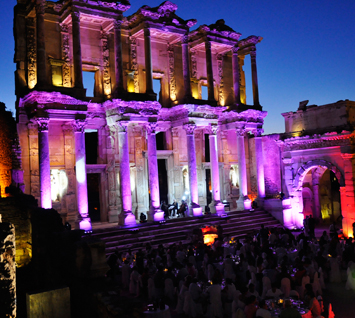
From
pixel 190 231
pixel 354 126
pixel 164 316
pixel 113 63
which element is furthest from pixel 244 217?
pixel 164 316

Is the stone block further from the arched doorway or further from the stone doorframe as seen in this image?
the arched doorway

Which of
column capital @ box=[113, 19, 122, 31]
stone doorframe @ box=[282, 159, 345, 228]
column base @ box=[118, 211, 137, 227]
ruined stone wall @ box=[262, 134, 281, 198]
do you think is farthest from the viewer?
ruined stone wall @ box=[262, 134, 281, 198]

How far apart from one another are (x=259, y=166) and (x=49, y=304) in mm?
22324

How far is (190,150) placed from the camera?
26250 mm

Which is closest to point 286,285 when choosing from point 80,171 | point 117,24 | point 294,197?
point 80,171

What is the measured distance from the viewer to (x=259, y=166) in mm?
29219

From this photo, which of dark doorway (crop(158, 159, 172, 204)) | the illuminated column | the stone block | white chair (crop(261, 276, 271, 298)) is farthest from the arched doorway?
the stone block

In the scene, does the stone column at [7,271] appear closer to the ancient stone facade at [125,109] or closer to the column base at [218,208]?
the ancient stone facade at [125,109]

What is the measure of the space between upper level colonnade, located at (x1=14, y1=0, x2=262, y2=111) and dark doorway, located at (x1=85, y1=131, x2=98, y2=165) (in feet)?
9.48

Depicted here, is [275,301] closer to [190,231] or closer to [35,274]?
[35,274]

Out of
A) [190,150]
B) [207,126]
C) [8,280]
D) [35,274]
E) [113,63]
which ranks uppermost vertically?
[113,63]

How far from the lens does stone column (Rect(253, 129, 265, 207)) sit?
28.9 m

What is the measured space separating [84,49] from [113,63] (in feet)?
6.75

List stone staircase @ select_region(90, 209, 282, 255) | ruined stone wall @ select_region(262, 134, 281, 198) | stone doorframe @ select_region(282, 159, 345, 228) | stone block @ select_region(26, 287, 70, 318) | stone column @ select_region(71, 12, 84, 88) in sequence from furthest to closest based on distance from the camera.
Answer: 1. ruined stone wall @ select_region(262, 134, 281, 198)
2. stone doorframe @ select_region(282, 159, 345, 228)
3. stone column @ select_region(71, 12, 84, 88)
4. stone staircase @ select_region(90, 209, 282, 255)
5. stone block @ select_region(26, 287, 70, 318)
